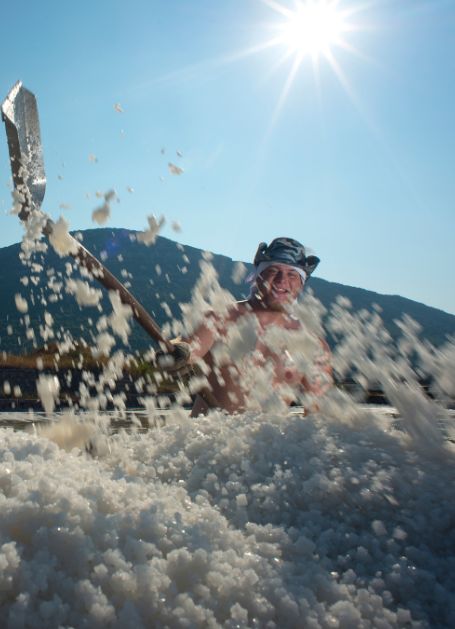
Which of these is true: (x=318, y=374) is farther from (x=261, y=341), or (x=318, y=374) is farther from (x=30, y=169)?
(x=30, y=169)

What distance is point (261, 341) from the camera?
146 inches

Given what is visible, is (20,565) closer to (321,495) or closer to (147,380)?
(321,495)

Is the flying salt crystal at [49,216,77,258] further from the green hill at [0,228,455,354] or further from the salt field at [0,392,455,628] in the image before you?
the green hill at [0,228,455,354]

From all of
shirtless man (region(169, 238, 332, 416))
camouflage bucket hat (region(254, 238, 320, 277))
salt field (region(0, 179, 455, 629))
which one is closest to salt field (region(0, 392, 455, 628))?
salt field (region(0, 179, 455, 629))

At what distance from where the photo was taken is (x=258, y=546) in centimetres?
131

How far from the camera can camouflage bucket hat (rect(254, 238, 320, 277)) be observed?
14.0ft

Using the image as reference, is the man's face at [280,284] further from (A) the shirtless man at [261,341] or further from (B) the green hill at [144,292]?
(B) the green hill at [144,292]

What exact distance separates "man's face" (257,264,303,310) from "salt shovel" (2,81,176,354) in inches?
56.3

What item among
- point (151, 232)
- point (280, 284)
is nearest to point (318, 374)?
point (280, 284)

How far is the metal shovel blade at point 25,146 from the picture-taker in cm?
266

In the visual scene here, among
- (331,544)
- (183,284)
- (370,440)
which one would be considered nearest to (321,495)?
(331,544)

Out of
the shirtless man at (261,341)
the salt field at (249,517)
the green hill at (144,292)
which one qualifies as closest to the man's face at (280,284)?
the shirtless man at (261,341)

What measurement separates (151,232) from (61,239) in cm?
55

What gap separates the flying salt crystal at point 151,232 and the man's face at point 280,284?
133cm
